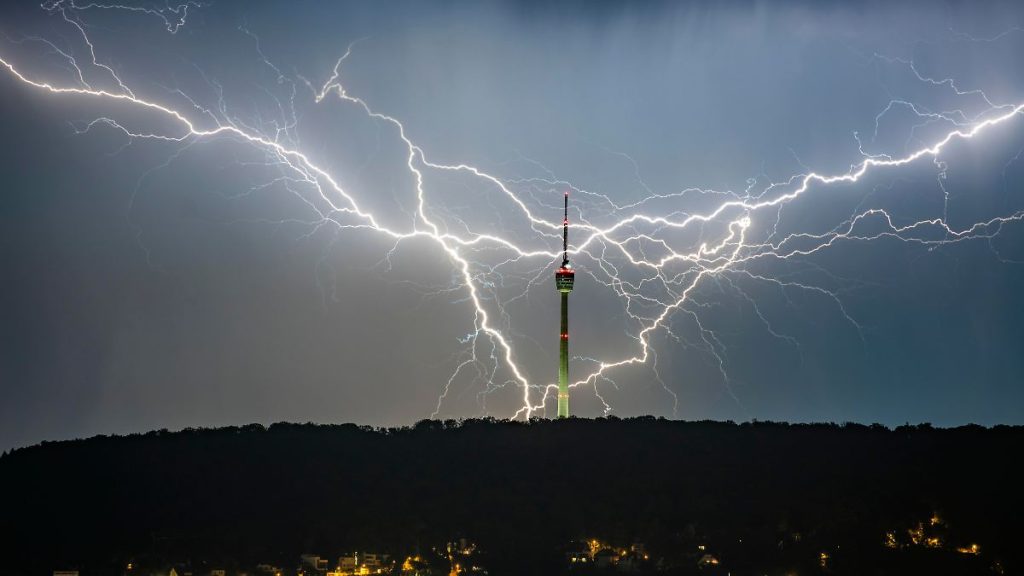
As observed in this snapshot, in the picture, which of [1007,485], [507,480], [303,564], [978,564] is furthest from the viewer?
[507,480]

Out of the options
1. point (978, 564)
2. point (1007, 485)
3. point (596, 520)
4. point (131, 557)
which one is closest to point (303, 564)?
point (131, 557)

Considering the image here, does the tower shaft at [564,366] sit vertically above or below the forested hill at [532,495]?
above

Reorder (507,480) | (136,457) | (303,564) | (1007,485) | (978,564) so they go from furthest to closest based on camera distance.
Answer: (136,457), (507,480), (1007,485), (303,564), (978,564)

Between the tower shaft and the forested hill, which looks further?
the tower shaft

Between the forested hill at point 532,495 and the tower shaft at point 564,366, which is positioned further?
the tower shaft at point 564,366

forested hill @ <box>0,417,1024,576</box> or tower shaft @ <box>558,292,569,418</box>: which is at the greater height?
tower shaft @ <box>558,292,569,418</box>

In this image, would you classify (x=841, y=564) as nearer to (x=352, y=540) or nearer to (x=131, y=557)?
(x=352, y=540)

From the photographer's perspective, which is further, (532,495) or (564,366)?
(564,366)

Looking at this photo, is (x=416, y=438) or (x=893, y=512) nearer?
(x=893, y=512)
